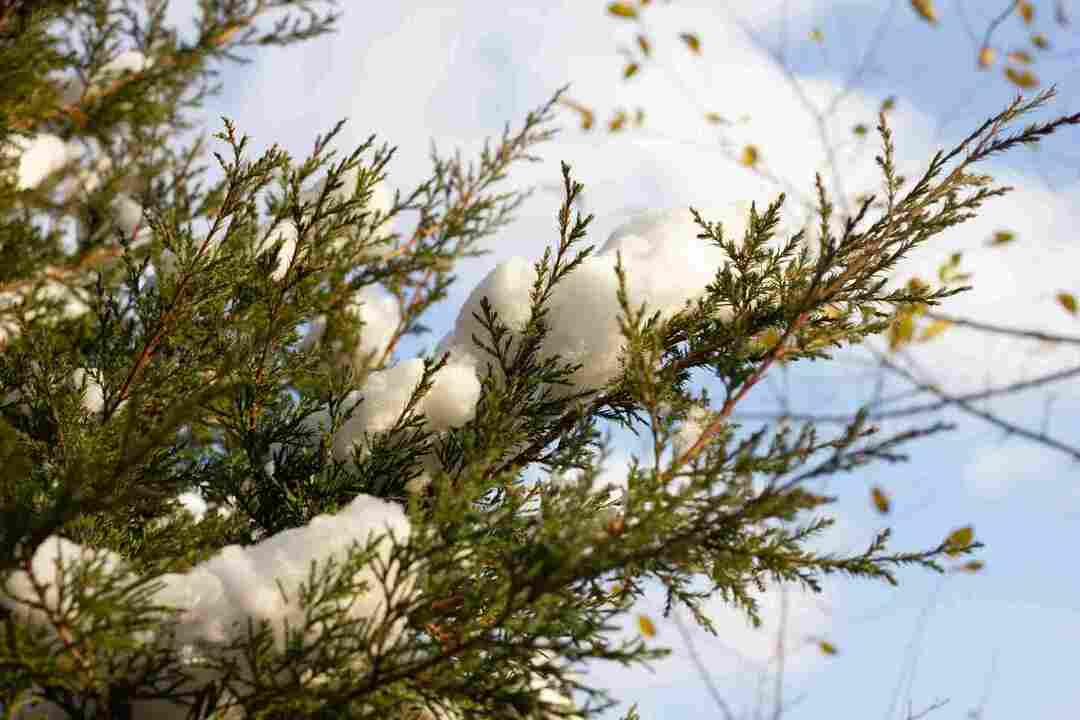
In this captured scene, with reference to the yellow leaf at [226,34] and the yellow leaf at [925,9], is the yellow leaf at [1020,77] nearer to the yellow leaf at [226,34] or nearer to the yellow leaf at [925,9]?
the yellow leaf at [925,9]

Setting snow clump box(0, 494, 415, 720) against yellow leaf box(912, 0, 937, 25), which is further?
yellow leaf box(912, 0, 937, 25)

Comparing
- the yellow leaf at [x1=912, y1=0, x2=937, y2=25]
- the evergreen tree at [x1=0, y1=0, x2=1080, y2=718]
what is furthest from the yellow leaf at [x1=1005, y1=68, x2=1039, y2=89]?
the evergreen tree at [x1=0, y1=0, x2=1080, y2=718]

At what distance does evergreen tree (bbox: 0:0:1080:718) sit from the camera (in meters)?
2.00

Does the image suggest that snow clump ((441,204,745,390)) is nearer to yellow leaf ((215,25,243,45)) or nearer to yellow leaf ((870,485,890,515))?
yellow leaf ((215,25,243,45))

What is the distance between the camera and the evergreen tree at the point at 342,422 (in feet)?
6.56

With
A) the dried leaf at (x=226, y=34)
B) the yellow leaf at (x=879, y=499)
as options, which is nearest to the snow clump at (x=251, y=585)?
the dried leaf at (x=226, y=34)

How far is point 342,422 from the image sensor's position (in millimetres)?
3000

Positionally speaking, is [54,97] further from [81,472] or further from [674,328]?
[674,328]

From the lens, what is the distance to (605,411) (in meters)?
3.01

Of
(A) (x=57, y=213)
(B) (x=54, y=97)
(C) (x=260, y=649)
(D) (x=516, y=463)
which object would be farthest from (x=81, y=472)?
(D) (x=516, y=463)

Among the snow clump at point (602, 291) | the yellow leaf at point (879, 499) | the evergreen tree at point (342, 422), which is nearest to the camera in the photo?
Answer: the evergreen tree at point (342, 422)

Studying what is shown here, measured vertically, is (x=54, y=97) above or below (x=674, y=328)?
below

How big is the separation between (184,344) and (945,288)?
2.48 metres

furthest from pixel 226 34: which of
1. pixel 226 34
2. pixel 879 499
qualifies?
pixel 879 499
